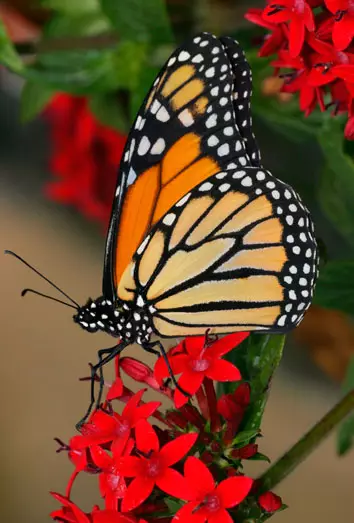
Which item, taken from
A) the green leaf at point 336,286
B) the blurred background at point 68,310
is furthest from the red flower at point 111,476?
the blurred background at point 68,310

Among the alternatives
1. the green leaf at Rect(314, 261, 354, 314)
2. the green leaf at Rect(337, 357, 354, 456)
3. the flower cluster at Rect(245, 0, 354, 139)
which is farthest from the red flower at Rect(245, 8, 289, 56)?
the green leaf at Rect(337, 357, 354, 456)

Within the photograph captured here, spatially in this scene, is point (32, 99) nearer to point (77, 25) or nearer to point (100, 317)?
point (77, 25)

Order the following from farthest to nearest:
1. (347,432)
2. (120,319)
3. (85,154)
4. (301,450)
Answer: (85,154) → (347,432) → (120,319) → (301,450)

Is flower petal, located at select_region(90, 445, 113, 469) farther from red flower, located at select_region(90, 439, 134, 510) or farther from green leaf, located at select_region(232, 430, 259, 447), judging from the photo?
green leaf, located at select_region(232, 430, 259, 447)

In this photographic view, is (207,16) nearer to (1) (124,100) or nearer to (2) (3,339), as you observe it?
(1) (124,100)

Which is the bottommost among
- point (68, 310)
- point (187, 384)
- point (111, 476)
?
point (68, 310)

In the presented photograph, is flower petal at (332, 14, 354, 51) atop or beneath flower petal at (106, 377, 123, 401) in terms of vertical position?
atop

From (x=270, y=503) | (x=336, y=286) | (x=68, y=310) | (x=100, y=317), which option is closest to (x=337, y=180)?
(x=336, y=286)
